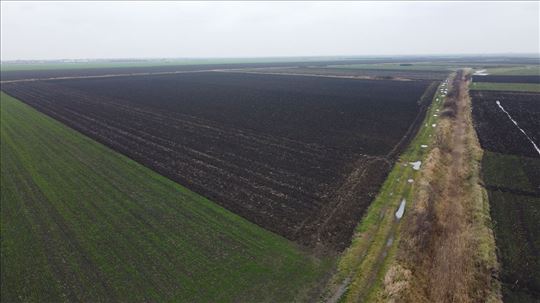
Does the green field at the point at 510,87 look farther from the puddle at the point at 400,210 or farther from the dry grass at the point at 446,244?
the puddle at the point at 400,210

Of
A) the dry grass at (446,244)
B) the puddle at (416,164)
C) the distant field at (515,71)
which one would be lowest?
the distant field at (515,71)

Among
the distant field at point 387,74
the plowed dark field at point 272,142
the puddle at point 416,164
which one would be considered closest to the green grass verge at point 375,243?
the puddle at point 416,164

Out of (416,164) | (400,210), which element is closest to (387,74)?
(416,164)

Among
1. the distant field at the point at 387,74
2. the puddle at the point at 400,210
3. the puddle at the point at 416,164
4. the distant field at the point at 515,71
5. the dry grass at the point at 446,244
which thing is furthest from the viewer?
the distant field at the point at 515,71

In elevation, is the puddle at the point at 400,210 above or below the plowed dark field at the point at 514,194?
below

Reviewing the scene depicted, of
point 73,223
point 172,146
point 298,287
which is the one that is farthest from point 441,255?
point 172,146

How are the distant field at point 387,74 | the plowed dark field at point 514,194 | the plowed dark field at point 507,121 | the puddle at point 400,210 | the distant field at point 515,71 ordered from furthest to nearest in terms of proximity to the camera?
the distant field at point 515,71 → the distant field at point 387,74 → the plowed dark field at point 507,121 → the puddle at point 400,210 → the plowed dark field at point 514,194

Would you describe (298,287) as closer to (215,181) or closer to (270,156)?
(215,181)

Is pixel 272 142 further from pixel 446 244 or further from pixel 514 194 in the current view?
pixel 514 194
